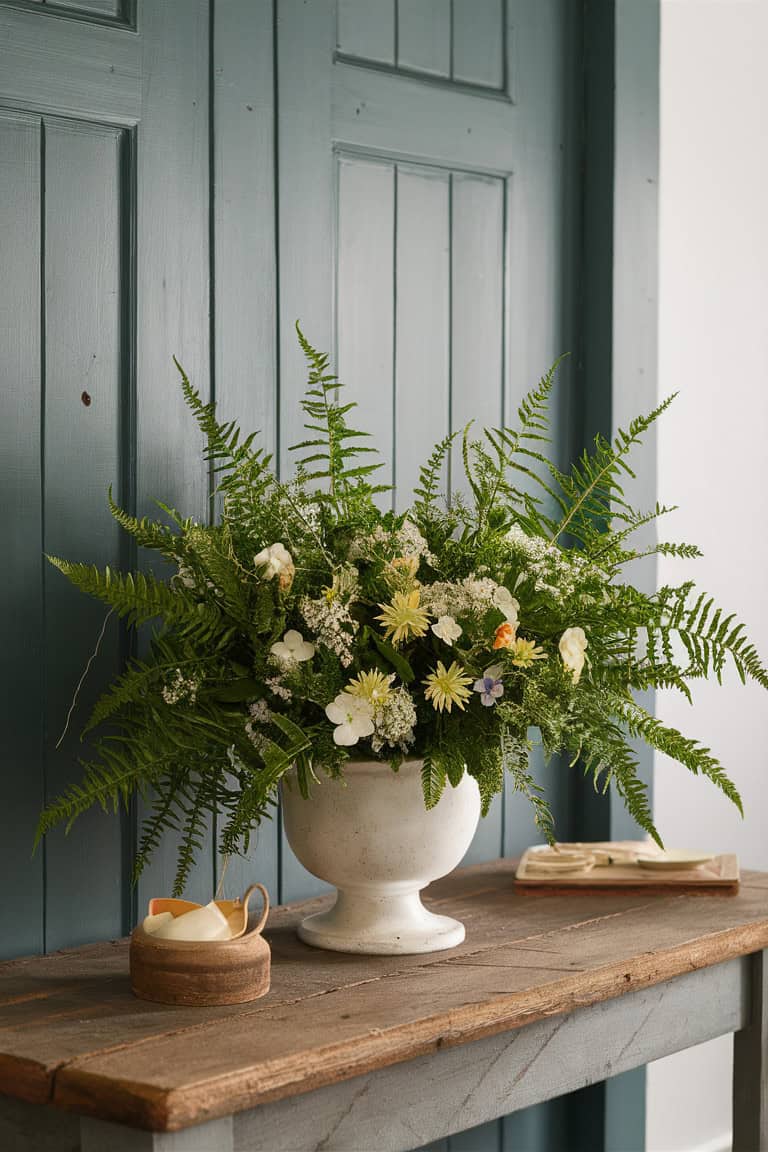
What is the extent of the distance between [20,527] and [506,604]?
60 cm

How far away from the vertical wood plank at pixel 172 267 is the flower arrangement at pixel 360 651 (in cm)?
14

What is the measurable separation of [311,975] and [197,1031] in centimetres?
24

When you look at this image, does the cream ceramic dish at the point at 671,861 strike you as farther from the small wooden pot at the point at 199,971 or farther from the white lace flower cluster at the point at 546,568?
the small wooden pot at the point at 199,971

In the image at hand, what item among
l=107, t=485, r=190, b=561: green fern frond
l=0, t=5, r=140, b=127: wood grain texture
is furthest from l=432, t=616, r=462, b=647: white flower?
l=0, t=5, r=140, b=127: wood grain texture

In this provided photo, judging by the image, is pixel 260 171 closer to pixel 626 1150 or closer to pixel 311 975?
pixel 311 975

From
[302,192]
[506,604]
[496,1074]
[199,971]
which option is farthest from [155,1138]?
[302,192]

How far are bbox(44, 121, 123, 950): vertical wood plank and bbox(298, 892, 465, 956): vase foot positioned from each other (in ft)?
0.98

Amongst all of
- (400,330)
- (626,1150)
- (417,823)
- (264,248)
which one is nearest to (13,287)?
(264,248)

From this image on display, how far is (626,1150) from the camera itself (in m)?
2.49

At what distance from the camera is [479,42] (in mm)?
2340

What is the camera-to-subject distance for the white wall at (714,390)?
266 centimetres

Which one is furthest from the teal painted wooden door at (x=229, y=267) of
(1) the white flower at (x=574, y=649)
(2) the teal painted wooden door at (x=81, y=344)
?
(1) the white flower at (x=574, y=649)

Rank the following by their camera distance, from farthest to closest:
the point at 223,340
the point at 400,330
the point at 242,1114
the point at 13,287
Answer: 1. the point at 400,330
2. the point at 223,340
3. the point at 13,287
4. the point at 242,1114

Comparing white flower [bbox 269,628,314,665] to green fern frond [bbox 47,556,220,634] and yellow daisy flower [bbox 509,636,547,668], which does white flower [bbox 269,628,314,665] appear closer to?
green fern frond [bbox 47,556,220,634]
